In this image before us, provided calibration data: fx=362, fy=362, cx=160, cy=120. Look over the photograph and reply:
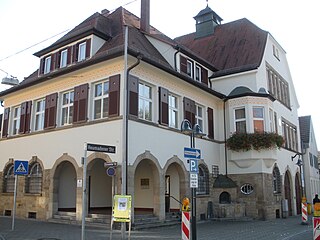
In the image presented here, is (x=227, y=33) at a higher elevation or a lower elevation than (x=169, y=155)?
higher

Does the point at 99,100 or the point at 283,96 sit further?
the point at 283,96

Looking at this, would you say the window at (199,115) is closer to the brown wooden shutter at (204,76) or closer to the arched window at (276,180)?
the brown wooden shutter at (204,76)

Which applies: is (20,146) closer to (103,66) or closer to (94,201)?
(94,201)

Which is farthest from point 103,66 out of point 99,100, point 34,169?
point 34,169

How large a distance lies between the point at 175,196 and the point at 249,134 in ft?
20.7

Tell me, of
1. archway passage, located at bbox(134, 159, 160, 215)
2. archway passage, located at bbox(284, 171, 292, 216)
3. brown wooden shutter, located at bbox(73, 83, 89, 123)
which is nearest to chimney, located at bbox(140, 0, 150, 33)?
brown wooden shutter, located at bbox(73, 83, 89, 123)

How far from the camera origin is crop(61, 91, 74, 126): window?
743 inches

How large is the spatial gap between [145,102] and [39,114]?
7.13m

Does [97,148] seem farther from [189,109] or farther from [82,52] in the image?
[189,109]

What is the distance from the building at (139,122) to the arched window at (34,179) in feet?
0.19

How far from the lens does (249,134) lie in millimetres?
22781

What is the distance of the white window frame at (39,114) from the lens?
68.0 ft

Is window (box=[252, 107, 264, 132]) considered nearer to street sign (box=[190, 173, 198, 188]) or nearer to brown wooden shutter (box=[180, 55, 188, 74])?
brown wooden shutter (box=[180, 55, 188, 74])

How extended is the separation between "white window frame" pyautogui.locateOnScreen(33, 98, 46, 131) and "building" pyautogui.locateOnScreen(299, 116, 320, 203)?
78.2 feet
